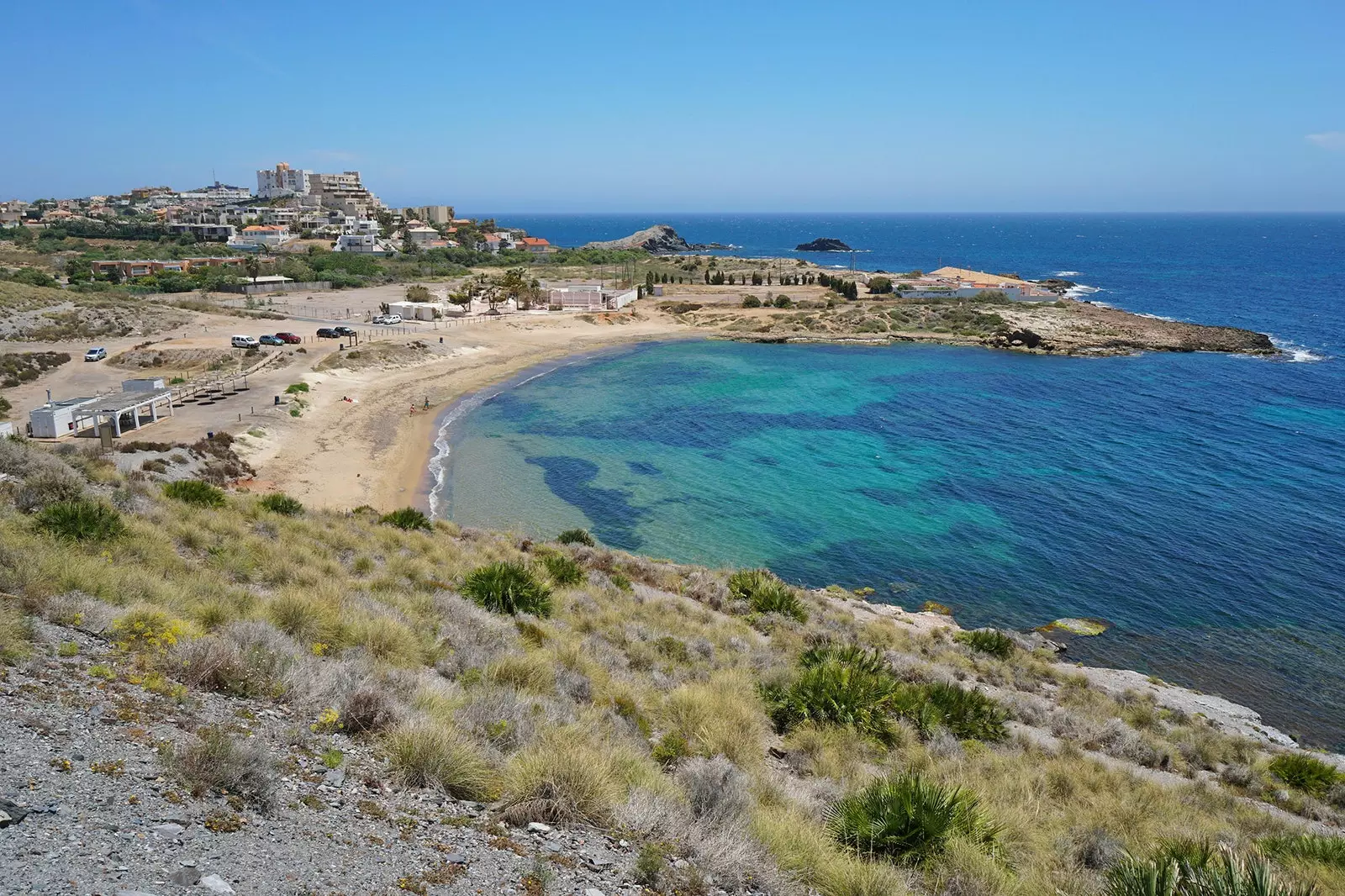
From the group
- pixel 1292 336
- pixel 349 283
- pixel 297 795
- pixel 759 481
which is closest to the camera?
pixel 297 795

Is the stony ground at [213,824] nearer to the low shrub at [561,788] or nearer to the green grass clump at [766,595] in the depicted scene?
the low shrub at [561,788]

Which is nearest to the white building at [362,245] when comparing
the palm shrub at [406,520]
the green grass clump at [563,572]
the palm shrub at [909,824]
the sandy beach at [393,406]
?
the sandy beach at [393,406]

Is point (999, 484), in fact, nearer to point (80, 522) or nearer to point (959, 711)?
point (959, 711)

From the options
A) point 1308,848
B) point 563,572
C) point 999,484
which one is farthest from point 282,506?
point 999,484

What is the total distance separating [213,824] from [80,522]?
8295mm

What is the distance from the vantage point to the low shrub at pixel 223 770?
533 centimetres

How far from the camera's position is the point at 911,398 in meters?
48.2

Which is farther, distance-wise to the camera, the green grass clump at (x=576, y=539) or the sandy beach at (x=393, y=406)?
the sandy beach at (x=393, y=406)

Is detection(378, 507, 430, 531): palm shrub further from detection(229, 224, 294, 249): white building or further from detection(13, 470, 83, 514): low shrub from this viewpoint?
detection(229, 224, 294, 249): white building

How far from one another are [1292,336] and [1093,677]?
220 feet

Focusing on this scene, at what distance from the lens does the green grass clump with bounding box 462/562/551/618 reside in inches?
511

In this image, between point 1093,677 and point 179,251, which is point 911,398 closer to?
point 1093,677

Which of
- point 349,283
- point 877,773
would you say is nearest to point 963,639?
point 877,773

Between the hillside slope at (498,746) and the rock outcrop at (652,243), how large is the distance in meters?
134
